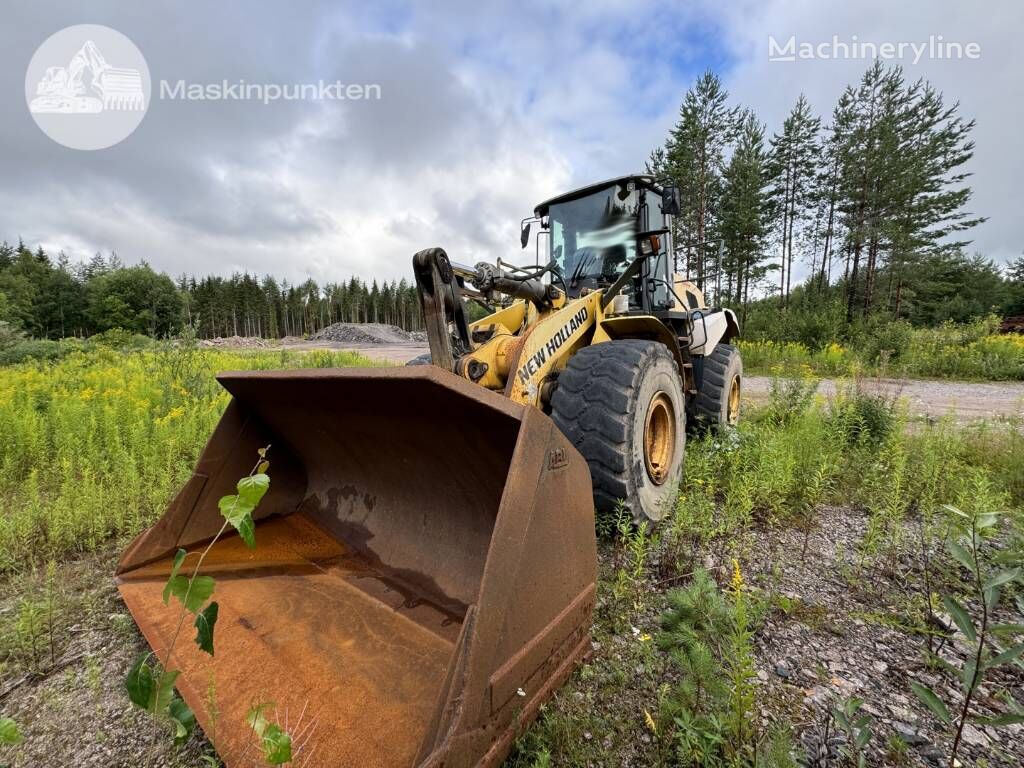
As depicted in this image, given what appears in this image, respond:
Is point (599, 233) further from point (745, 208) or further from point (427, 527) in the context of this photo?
point (745, 208)

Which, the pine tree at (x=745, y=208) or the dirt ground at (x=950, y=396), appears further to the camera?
the pine tree at (x=745, y=208)

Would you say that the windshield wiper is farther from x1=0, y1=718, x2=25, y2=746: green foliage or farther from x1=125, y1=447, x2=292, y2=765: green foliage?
x1=0, y1=718, x2=25, y2=746: green foliage

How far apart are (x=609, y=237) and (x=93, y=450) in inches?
179

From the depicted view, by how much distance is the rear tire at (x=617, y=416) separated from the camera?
2.37 metres

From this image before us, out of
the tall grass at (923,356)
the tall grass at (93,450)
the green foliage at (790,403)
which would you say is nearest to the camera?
the tall grass at (93,450)

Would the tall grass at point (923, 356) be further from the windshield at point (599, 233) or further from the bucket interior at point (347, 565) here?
the bucket interior at point (347, 565)

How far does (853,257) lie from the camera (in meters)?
22.5

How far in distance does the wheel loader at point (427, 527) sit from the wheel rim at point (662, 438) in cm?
1

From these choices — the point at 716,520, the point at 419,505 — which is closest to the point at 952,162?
the point at 716,520

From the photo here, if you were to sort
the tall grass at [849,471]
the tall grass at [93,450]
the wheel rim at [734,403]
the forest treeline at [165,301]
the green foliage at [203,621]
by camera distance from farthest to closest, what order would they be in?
the forest treeline at [165,301] → the wheel rim at [734,403] → the tall grass at [849,471] → the tall grass at [93,450] → the green foliage at [203,621]

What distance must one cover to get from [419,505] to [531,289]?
1527 millimetres

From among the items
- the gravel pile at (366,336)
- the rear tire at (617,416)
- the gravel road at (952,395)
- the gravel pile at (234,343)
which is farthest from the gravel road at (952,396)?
the gravel pile at (366,336)

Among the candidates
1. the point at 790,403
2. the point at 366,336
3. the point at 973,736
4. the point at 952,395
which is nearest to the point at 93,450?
the point at 973,736

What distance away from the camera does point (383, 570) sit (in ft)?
6.86
